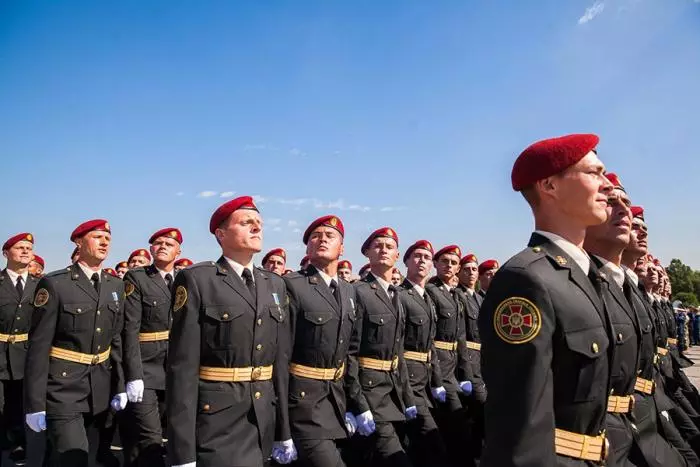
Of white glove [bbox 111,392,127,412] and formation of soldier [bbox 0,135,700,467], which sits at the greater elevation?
formation of soldier [bbox 0,135,700,467]

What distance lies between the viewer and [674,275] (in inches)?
2862

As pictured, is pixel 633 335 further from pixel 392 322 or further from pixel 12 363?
pixel 12 363

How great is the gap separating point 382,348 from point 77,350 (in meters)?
3.10

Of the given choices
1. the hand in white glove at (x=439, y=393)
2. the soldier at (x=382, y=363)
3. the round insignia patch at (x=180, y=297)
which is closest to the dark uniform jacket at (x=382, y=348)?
the soldier at (x=382, y=363)

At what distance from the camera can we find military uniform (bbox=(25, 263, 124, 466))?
5.42m

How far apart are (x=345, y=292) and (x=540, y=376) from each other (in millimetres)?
3964

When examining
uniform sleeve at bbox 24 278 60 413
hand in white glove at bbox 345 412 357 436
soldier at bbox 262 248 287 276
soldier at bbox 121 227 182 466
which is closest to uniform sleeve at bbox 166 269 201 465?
hand in white glove at bbox 345 412 357 436

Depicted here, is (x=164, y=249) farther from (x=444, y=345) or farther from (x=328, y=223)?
(x=444, y=345)

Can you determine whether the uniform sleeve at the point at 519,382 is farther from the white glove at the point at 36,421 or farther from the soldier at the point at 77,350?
the white glove at the point at 36,421

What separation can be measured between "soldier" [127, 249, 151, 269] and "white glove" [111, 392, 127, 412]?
4.66m

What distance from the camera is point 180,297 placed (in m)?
4.21

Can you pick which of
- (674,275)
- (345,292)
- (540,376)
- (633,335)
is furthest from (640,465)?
(674,275)

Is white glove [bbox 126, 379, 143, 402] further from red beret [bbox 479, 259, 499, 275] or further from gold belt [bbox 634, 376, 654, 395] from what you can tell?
red beret [bbox 479, 259, 499, 275]

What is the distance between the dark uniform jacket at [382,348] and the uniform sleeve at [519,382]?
13.0ft
